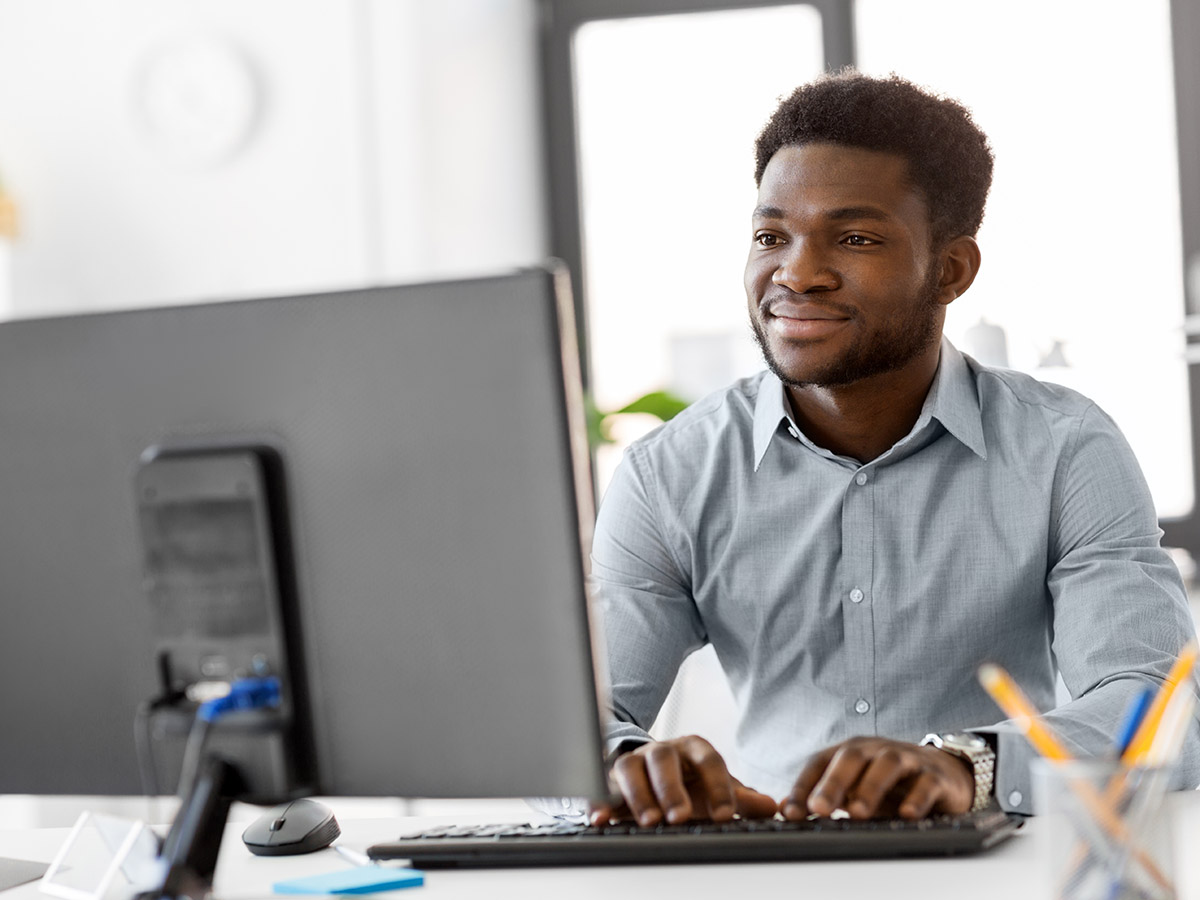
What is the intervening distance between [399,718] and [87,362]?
285 millimetres

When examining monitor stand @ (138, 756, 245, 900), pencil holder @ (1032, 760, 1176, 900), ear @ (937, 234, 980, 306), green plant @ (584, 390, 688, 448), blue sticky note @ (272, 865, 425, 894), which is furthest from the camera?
green plant @ (584, 390, 688, 448)

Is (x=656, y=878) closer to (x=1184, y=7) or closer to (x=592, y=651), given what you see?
(x=592, y=651)

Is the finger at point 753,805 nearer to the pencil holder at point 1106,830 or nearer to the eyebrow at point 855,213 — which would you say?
the pencil holder at point 1106,830

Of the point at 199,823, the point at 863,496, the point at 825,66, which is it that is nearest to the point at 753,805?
the point at 199,823

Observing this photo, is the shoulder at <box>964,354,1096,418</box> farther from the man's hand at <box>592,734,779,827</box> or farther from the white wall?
the white wall

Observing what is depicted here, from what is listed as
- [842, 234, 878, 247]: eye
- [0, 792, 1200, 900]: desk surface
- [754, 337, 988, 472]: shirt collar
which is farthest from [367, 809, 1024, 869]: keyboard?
[842, 234, 878, 247]: eye

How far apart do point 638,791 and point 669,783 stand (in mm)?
24

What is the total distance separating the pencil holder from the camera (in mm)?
744

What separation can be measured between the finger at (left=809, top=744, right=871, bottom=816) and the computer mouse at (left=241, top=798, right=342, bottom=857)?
38cm

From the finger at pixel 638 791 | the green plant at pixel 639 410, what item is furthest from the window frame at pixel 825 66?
the finger at pixel 638 791

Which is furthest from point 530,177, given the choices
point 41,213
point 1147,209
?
point 1147,209

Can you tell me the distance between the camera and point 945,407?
1570 millimetres

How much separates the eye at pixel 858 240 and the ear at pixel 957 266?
12 centimetres

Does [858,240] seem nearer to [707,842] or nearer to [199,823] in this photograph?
[707,842]
